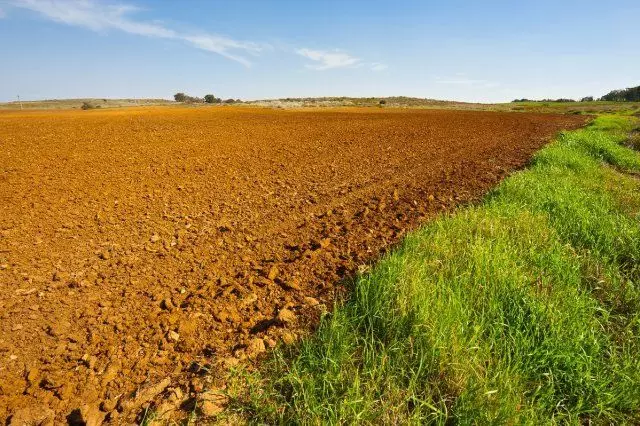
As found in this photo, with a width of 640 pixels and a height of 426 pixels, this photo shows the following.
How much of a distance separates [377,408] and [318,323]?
3.06 ft

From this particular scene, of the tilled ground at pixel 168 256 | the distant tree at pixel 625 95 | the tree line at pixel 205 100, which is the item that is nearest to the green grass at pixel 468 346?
the tilled ground at pixel 168 256

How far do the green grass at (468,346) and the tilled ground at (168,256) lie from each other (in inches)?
18.2

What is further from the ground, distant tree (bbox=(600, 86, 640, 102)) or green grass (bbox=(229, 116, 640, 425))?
distant tree (bbox=(600, 86, 640, 102))

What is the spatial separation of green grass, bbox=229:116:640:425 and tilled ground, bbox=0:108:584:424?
0.46 meters

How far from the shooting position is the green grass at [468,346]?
2.25 metres

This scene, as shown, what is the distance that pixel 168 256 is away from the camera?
4.54 metres

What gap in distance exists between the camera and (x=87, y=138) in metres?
13.4

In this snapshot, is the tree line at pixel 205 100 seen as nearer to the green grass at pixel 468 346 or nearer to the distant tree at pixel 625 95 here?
the green grass at pixel 468 346

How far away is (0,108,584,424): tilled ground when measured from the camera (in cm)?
268

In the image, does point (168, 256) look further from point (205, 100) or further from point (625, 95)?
point (625, 95)

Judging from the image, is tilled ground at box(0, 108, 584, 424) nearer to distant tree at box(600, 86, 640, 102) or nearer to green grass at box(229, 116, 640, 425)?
green grass at box(229, 116, 640, 425)

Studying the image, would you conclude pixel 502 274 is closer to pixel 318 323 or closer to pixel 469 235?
pixel 469 235

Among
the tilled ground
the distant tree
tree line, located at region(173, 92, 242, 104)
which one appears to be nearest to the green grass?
the tilled ground

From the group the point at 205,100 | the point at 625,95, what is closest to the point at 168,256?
the point at 205,100
